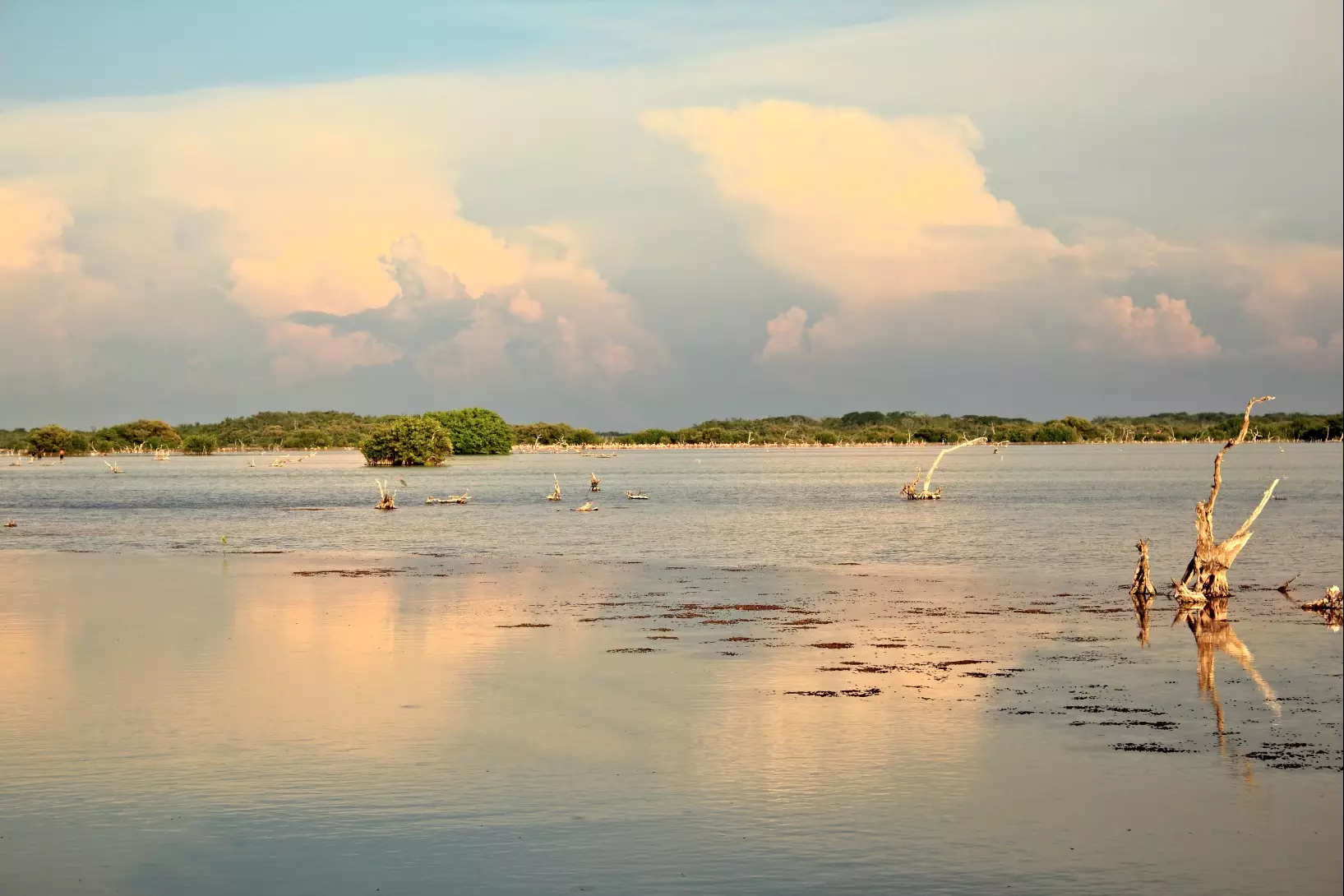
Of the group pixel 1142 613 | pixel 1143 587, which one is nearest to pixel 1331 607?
pixel 1142 613

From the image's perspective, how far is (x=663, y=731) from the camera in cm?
1928

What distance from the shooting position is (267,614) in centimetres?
3222

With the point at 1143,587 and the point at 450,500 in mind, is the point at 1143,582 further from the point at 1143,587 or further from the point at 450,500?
the point at 450,500

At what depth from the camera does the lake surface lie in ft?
44.6

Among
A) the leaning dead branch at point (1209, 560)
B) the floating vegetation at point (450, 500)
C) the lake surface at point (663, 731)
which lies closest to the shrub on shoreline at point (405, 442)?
the floating vegetation at point (450, 500)

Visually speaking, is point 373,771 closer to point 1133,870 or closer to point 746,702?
point 746,702

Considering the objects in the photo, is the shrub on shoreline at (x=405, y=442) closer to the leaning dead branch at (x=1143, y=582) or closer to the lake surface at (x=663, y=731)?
the lake surface at (x=663, y=731)

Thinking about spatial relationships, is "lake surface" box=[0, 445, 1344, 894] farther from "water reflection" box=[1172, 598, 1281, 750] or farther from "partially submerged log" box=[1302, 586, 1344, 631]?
"partially submerged log" box=[1302, 586, 1344, 631]

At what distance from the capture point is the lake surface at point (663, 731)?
1360 cm

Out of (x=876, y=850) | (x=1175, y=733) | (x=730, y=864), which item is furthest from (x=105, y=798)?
(x=1175, y=733)

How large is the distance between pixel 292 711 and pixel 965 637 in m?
14.5

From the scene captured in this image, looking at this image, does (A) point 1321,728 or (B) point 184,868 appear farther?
(A) point 1321,728

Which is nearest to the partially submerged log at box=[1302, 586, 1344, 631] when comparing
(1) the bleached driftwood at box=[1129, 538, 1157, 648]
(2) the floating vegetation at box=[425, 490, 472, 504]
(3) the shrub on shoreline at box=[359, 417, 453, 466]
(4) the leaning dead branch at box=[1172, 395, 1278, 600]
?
(4) the leaning dead branch at box=[1172, 395, 1278, 600]

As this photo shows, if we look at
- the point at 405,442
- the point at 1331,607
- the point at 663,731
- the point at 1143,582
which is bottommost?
the point at 663,731
